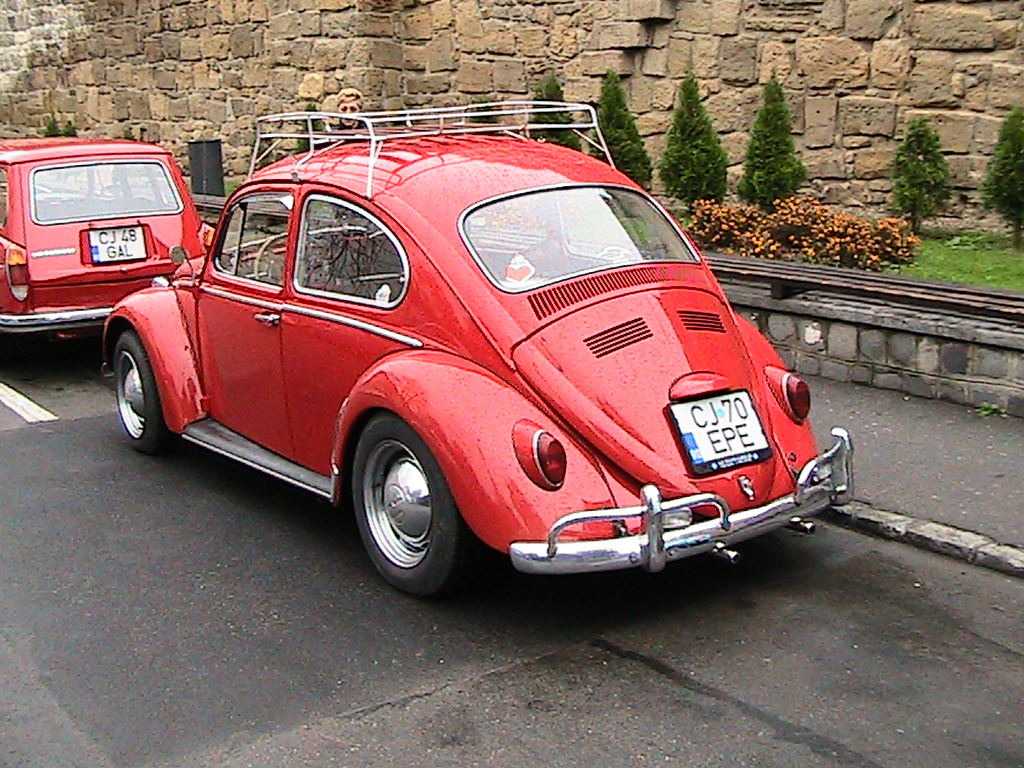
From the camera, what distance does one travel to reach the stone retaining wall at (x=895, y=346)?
7.38 m

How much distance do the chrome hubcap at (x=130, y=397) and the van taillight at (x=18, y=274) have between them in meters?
2.09

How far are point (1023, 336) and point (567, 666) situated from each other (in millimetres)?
3884

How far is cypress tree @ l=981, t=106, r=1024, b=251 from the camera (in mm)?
10141

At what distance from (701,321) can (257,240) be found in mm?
2374

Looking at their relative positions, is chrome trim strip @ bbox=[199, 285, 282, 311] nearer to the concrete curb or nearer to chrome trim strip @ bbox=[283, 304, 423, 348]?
chrome trim strip @ bbox=[283, 304, 423, 348]

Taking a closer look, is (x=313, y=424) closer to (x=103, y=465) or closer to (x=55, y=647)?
(x=55, y=647)

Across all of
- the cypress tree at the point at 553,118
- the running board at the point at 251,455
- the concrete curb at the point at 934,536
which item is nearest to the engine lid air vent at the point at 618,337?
the running board at the point at 251,455

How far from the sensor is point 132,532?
6.18 meters

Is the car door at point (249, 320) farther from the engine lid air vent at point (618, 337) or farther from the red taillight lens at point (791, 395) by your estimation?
the red taillight lens at point (791, 395)

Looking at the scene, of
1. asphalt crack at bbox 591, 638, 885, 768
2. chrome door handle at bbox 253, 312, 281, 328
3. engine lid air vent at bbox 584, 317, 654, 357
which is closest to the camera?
asphalt crack at bbox 591, 638, 885, 768

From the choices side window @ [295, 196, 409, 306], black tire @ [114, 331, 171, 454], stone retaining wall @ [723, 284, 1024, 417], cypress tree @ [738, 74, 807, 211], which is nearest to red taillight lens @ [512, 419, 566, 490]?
side window @ [295, 196, 409, 306]

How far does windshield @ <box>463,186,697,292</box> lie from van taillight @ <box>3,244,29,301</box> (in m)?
4.87

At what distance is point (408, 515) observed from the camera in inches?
206

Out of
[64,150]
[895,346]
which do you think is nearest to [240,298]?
[895,346]
